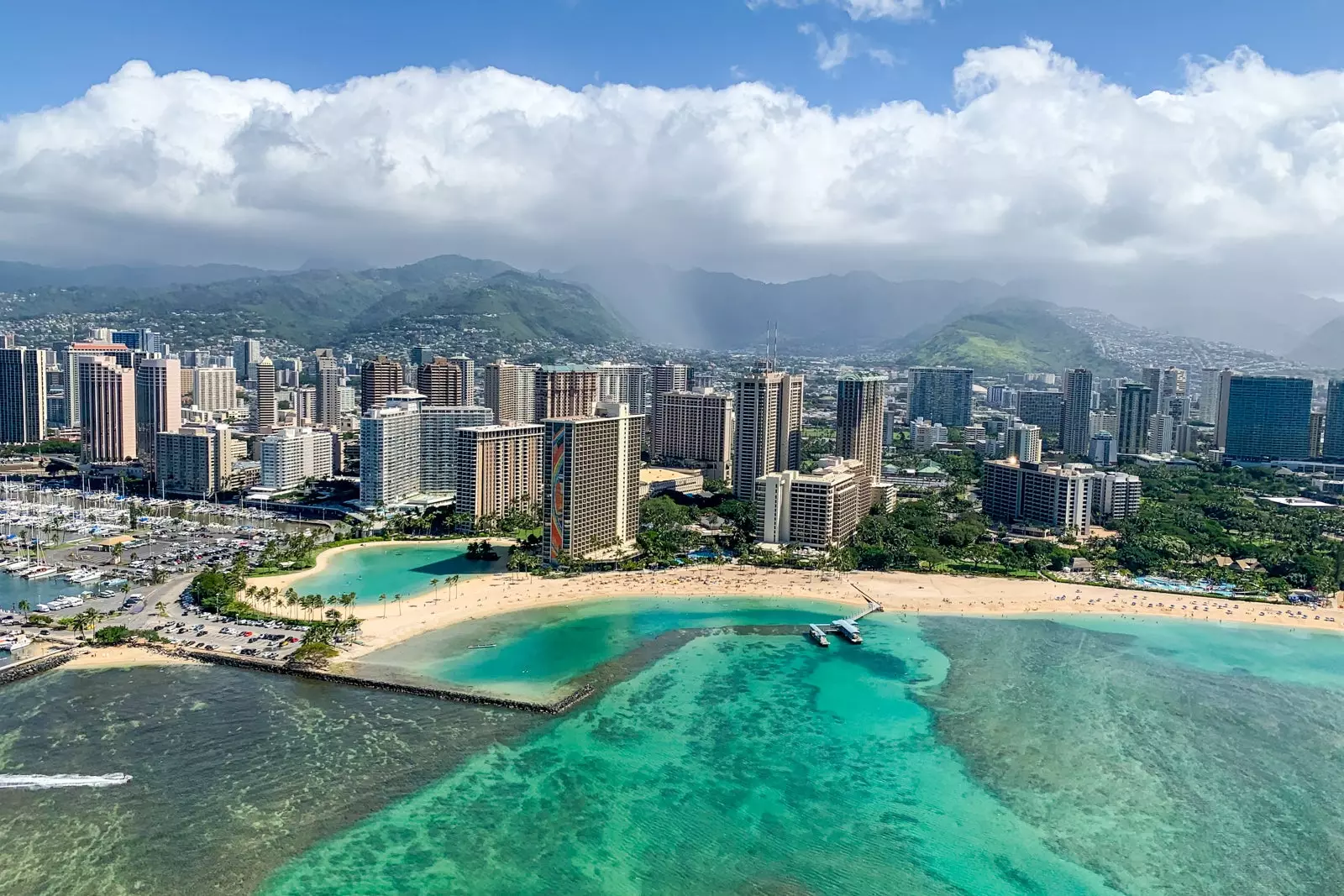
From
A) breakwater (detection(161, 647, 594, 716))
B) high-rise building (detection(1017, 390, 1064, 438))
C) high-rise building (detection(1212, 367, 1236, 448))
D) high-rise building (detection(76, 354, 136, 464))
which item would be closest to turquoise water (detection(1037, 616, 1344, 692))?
breakwater (detection(161, 647, 594, 716))

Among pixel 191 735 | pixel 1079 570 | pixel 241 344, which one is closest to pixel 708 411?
pixel 1079 570

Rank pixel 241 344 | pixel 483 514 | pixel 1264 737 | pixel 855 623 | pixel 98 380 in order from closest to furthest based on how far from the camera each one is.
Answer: pixel 1264 737
pixel 855 623
pixel 483 514
pixel 98 380
pixel 241 344

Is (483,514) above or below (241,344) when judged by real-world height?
below

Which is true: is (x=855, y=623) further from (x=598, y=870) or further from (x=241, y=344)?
(x=241, y=344)

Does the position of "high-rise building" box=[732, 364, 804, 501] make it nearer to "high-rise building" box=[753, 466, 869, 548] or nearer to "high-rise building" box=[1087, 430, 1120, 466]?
"high-rise building" box=[753, 466, 869, 548]

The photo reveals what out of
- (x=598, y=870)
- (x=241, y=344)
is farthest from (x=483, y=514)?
(x=241, y=344)

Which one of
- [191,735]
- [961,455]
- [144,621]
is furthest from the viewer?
[961,455]

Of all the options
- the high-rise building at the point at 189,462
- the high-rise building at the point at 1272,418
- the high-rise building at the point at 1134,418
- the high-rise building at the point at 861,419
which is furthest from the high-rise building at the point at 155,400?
the high-rise building at the point at 1272,418

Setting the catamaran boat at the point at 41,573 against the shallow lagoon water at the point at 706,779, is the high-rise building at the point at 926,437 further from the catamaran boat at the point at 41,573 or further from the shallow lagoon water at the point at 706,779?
the catamaran boat at the point at 41,573

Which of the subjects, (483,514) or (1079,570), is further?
(483,514)

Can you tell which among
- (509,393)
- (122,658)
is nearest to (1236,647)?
(122,658)
